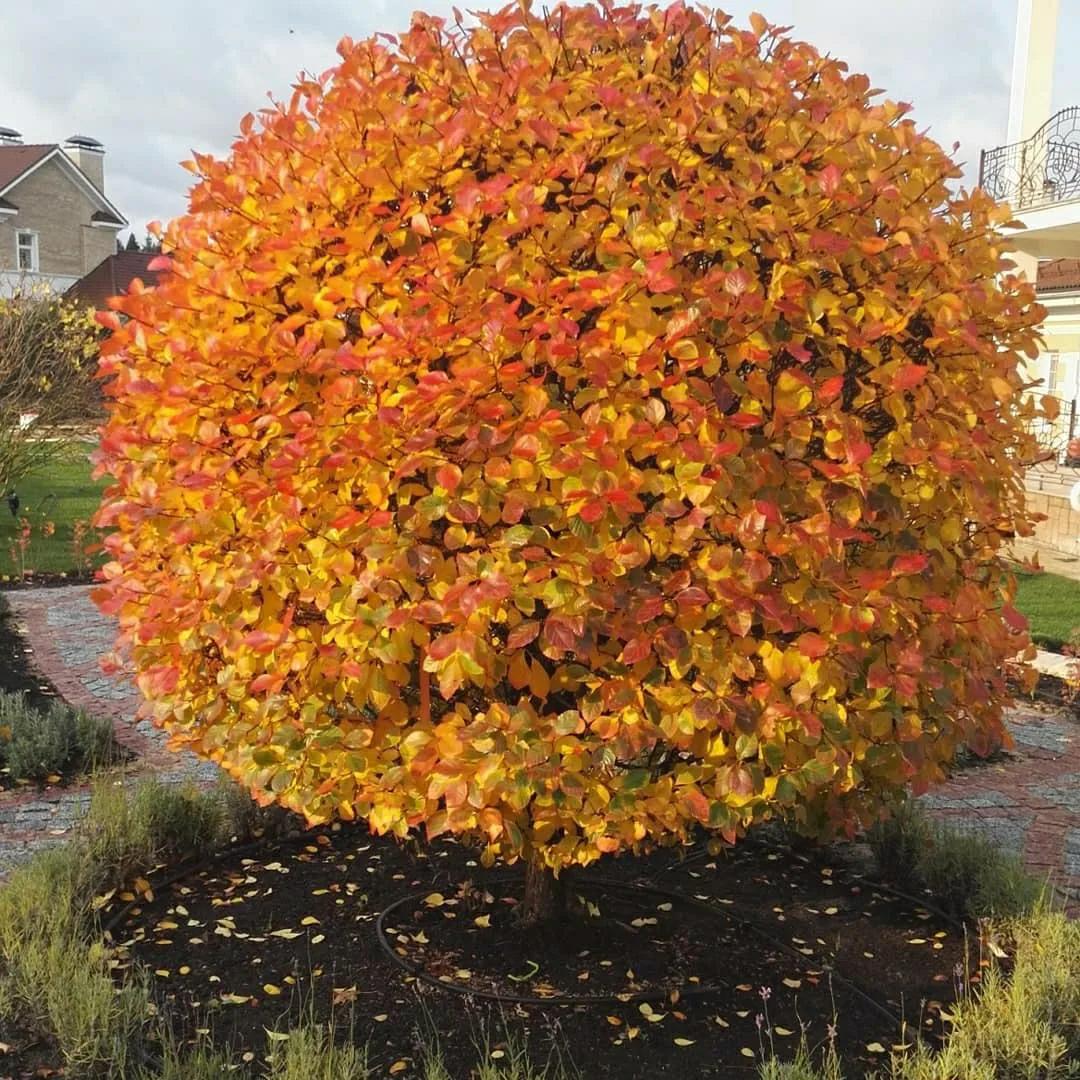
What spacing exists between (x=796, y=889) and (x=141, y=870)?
8.20 feet

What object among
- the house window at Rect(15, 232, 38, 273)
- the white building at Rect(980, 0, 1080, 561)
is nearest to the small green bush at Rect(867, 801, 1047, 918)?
the white building at Rect(980, 0, 1080, 561)

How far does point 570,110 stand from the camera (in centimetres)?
292

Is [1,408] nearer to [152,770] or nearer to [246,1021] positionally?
[152,770]

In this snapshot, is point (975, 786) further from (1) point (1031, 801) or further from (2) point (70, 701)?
(2) point (70, 701)

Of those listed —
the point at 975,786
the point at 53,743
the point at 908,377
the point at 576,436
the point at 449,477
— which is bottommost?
the point at 975,786

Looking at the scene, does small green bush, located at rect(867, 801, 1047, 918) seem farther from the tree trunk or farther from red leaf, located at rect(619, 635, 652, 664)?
red leaf, located at rect(619, 635, 652, 664)

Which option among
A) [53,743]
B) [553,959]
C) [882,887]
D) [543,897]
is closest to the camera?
[553,959]

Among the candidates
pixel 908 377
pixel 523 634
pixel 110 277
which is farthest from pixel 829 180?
pixel 110 277

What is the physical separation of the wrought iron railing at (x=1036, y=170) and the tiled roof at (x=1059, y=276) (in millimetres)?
3277

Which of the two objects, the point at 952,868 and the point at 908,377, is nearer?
the point at 908,377

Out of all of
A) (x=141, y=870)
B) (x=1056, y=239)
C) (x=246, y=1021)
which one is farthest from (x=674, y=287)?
(x=1056, y=239)

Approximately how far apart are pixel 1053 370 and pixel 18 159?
34.7 metres

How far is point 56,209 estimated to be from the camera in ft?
131

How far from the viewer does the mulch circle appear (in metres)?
3.24
